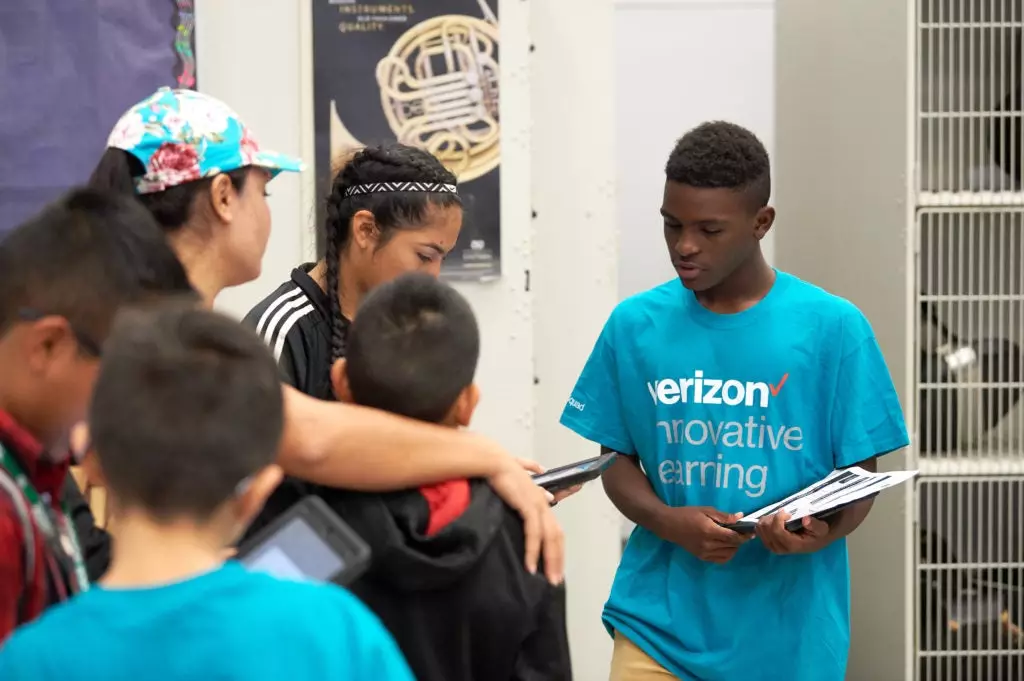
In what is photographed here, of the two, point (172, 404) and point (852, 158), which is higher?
point (852, 158)

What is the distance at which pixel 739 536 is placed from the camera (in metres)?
2.09

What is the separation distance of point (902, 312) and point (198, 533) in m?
2.54

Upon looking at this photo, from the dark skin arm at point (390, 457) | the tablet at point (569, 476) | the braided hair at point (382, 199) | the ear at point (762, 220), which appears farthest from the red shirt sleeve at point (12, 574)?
the ear at point (762, 220)

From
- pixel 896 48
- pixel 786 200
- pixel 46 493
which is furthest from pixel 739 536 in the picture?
pixel 786 200

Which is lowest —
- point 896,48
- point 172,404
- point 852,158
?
point 172,404

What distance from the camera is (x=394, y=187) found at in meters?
1.93

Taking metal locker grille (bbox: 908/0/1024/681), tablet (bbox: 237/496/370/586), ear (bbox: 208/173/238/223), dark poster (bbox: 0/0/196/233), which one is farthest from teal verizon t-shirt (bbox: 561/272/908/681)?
dark poster (bbox: 0/0/196/233)

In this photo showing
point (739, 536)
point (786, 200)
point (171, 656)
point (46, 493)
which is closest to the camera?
point (171, 656)

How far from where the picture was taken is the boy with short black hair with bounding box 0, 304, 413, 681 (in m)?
0.91

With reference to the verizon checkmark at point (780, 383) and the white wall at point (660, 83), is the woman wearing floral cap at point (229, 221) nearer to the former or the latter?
the verizon checkmark at point (780, 383)

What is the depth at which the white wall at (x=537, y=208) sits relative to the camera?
3.36m

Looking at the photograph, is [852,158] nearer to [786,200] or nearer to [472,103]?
[786,200]

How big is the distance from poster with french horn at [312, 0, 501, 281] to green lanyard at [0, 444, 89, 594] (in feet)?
7.35

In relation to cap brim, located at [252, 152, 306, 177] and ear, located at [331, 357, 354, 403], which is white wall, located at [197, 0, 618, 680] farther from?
ear, located at [331, 357, 354, 403]
